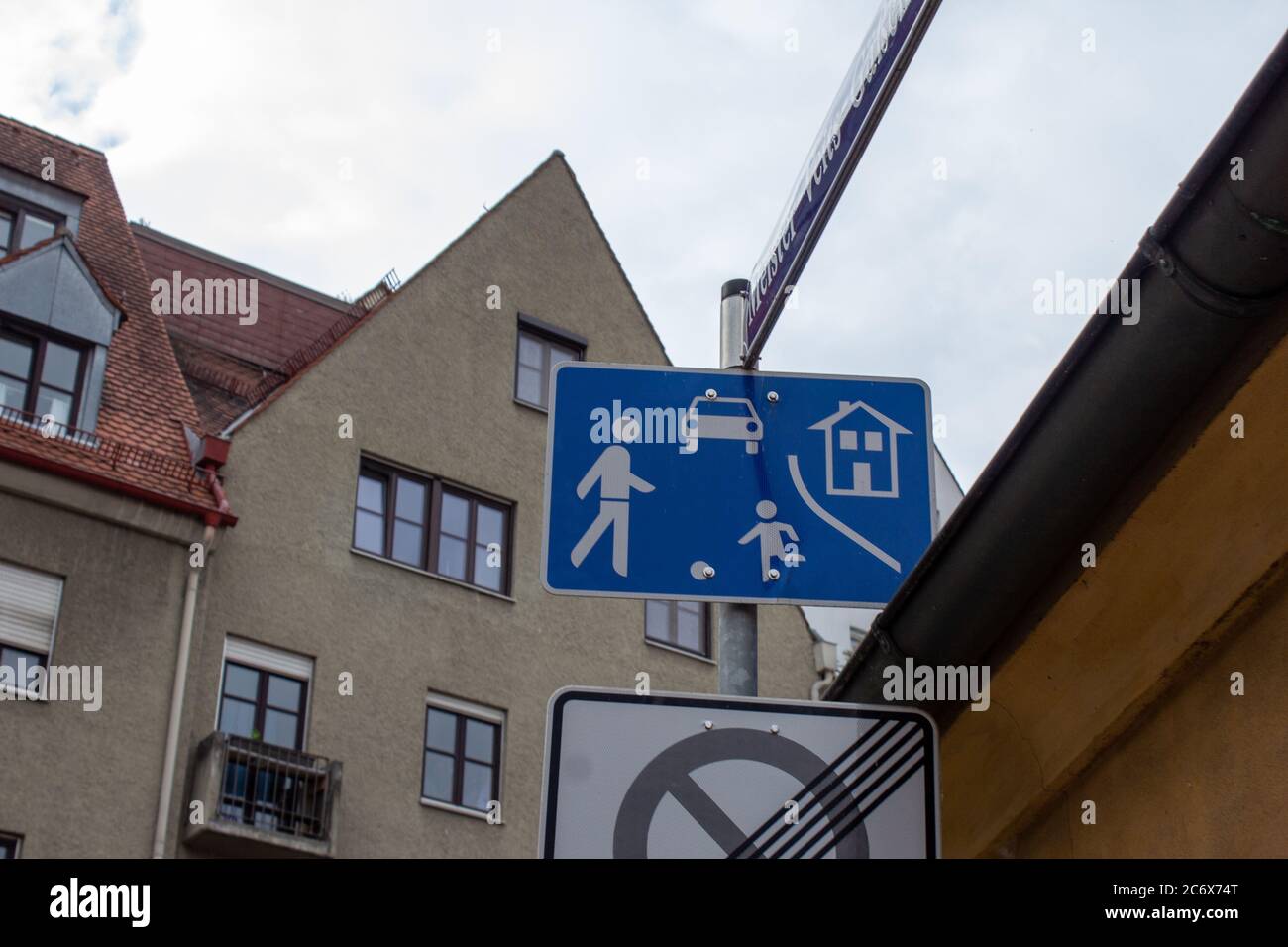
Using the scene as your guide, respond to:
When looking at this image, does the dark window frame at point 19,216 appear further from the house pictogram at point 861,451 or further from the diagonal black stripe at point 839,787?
the diagonal black stripe at point 839,787

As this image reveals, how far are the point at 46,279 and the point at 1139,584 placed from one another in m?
18.0

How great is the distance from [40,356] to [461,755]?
21.5 feet

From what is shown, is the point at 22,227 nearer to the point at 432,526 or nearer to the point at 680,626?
the point at 432,526

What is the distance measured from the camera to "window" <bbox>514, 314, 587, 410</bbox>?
23.6 meters

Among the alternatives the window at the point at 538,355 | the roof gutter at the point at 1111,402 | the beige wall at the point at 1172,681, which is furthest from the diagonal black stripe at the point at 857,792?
the window at the point at 538,355

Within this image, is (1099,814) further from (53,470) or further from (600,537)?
(53,470)

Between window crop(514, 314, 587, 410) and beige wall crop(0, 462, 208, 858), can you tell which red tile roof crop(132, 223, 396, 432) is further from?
beige wall crop(0, 462, 208, 858)

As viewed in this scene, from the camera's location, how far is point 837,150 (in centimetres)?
422

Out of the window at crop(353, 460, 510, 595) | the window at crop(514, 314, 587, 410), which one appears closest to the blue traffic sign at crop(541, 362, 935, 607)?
the window at crop(353, 460, 510, 595)

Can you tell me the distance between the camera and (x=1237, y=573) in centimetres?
391

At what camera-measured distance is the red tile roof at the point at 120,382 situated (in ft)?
62.2

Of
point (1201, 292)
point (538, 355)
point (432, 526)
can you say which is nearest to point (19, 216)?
point (432, 526)

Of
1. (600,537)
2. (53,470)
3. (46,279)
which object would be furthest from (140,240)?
(600,537)

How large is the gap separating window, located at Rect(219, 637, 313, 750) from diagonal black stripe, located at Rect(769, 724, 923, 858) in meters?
16.1
